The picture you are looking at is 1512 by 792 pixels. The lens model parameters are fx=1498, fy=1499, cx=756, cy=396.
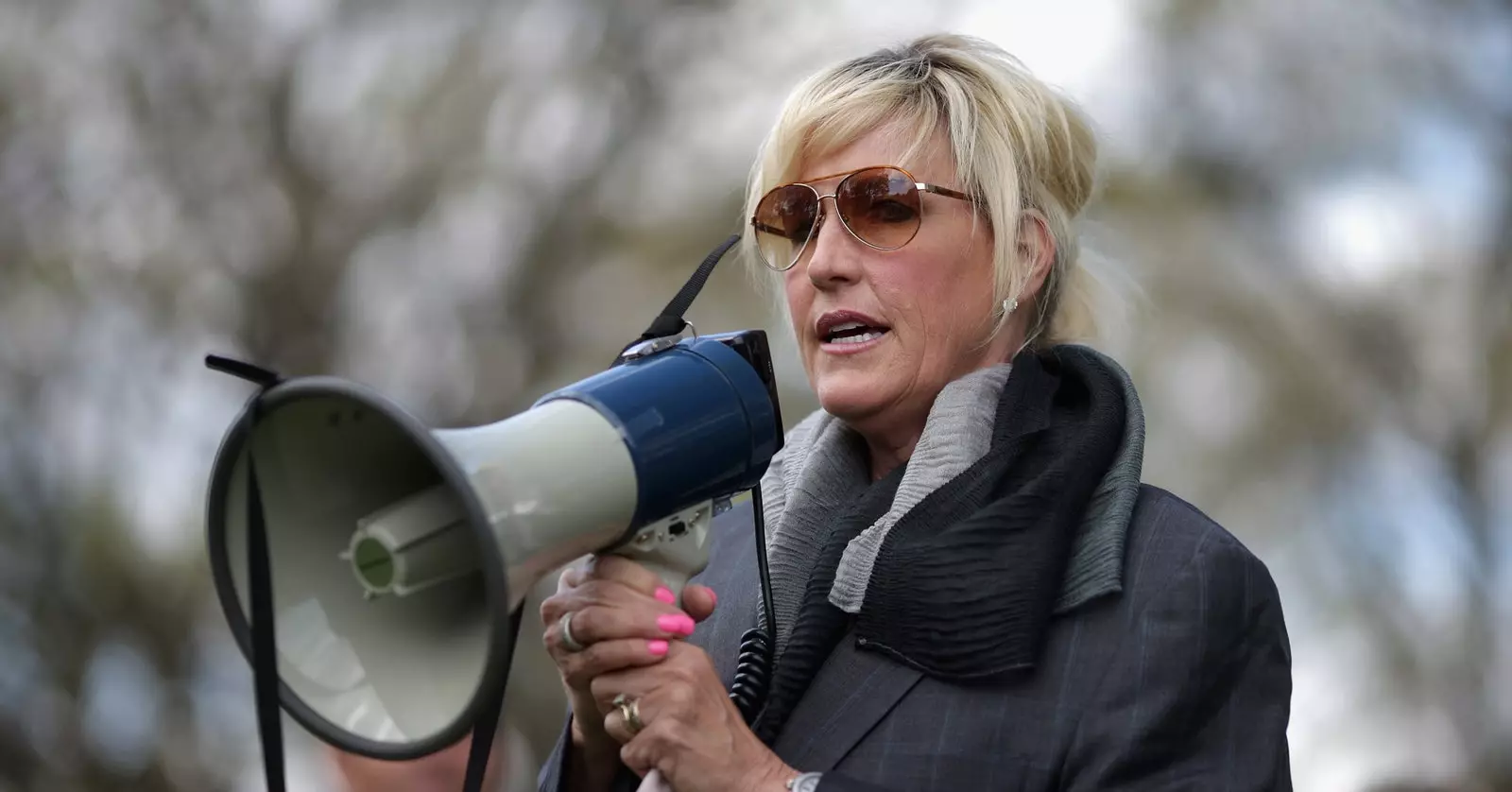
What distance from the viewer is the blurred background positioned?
719cm

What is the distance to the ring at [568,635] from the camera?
6.31 feet

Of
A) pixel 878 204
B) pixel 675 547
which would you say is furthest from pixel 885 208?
pixel 675 547

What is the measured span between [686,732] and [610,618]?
0.17 meters

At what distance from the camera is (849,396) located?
7.62 ft

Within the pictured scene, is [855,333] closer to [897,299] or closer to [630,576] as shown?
[897,299]

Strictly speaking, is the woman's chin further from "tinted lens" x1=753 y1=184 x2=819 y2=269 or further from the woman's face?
"tinted lens" x1=753 y1=184 x2=819 y2=269

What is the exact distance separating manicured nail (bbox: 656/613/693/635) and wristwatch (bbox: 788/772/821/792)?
9.0 inches

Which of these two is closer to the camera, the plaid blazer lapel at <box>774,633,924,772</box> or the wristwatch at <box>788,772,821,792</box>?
the wristwatch at <box>788,772,821,792</box>

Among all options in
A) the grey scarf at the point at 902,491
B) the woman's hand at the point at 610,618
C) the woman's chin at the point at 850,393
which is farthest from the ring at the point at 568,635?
the woman's chin at the point at 850,393

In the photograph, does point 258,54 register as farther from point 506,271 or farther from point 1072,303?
point 1072,303

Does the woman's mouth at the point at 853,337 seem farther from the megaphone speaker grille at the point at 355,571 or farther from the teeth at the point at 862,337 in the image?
the megaphone speaker grille at the point at 355,571

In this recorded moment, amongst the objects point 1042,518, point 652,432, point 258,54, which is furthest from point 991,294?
point 258,54

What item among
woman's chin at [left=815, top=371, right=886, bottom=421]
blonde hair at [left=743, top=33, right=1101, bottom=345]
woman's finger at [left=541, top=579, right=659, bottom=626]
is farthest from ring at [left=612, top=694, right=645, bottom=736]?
blonde hair at [left=743, top=33, right=1101, bottom=345]

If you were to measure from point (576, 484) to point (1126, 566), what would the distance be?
82cm
